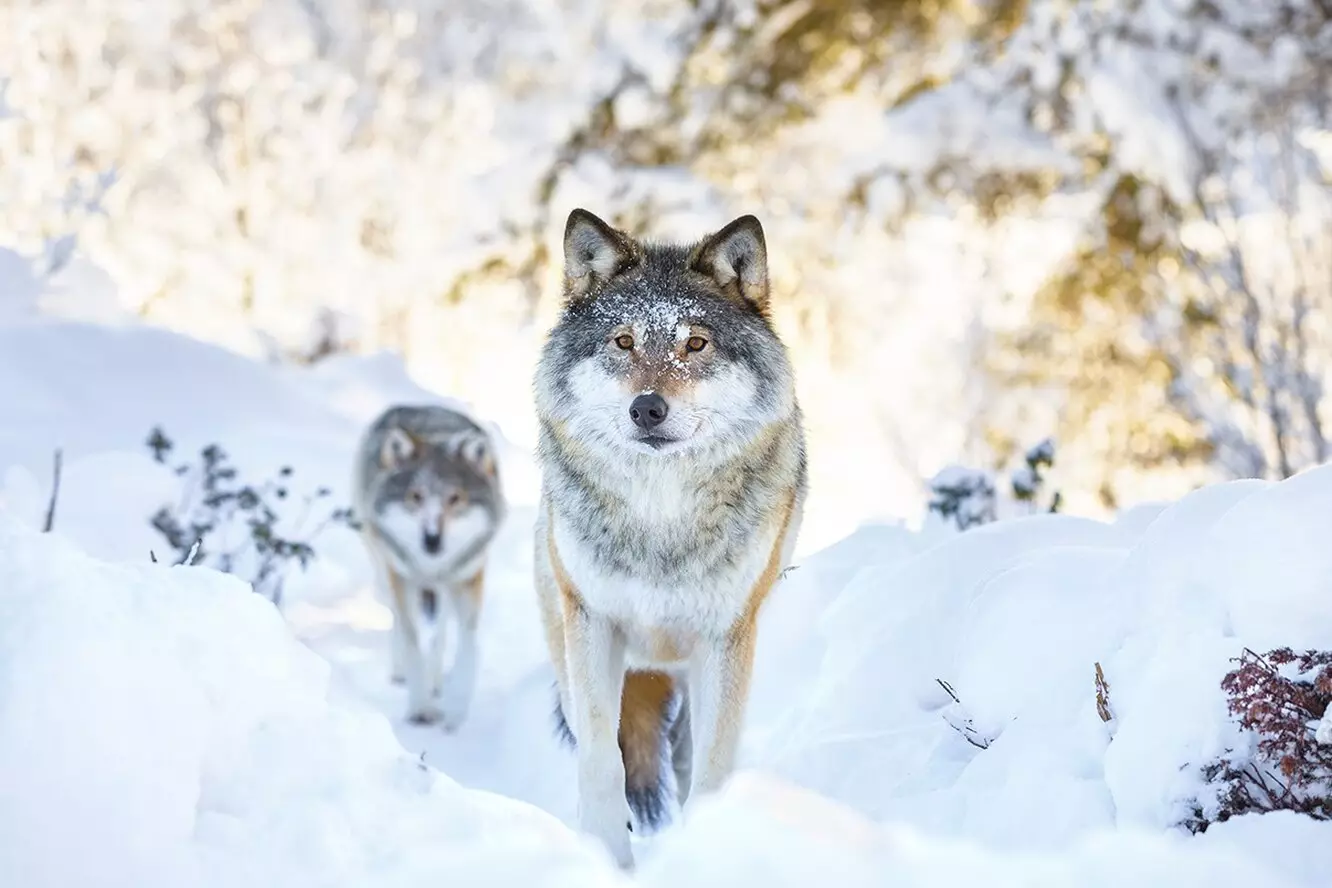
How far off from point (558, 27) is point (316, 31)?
275 cm

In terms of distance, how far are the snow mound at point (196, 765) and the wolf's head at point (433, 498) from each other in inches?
185

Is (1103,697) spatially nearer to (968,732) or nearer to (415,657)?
(968,732)

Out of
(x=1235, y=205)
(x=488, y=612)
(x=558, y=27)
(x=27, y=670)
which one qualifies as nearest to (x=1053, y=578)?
(x=27, y=670)

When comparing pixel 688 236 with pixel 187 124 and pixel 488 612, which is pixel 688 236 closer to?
pixel 187 124

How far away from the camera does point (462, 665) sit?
23.9 ft

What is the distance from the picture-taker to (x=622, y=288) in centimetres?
400

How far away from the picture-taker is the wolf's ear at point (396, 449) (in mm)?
7934

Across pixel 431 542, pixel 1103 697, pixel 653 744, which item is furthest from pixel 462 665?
pixel 1103 697

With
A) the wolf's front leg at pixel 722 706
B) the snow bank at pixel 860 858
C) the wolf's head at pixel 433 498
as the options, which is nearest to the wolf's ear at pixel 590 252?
the wolf's front leg at pixel 722 706

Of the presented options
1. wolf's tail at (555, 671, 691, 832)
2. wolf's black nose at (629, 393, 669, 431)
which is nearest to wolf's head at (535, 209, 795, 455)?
wolf's black nose at (629, 393, 669, 431)

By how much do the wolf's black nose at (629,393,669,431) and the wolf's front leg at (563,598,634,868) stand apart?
69cm

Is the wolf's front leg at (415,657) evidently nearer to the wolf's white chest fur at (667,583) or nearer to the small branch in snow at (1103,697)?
the wolf's white chest fur at (667,583)

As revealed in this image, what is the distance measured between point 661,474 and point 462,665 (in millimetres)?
3801

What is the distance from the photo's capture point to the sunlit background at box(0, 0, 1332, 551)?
1302 centimetres
